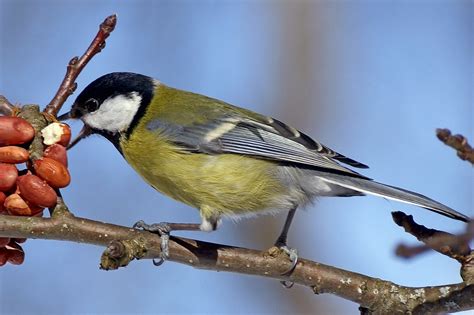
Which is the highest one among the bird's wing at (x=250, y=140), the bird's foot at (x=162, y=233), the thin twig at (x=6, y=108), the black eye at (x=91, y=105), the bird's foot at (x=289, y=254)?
the bird's wing at (x=250, y=140)

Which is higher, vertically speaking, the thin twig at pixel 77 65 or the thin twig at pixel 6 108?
the thin twig at pixel 77 65

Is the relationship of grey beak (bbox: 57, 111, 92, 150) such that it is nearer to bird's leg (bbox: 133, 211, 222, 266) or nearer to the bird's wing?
the bird's wing

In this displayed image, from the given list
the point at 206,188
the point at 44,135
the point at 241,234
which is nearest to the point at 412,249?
the point at 44,135

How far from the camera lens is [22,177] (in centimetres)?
147

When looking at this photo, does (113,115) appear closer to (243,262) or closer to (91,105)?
(91,105)

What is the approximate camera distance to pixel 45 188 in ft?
4.73

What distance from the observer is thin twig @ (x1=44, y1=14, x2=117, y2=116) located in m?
1.56

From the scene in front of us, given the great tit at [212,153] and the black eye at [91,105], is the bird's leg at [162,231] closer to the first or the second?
the great tit at [212,153]

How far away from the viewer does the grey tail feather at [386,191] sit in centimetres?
160

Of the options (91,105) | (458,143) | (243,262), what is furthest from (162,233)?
(458,143)

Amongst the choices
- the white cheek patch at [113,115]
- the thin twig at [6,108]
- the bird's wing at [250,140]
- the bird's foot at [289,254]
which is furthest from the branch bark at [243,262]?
the white cheek patch at [113,115]

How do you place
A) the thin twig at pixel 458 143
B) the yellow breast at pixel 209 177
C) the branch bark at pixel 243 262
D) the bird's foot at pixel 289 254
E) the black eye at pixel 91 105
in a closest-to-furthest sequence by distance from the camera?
the thin twig at pixel 458 143 < the branch bark at pixel 243 262 < the bird's foot at pixel 289 254 < the yellow breast at pixel 209 177 < the black eye at pixel 91 105

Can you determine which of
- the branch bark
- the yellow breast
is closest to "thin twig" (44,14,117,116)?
the branch bark

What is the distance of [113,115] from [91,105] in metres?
0.08
